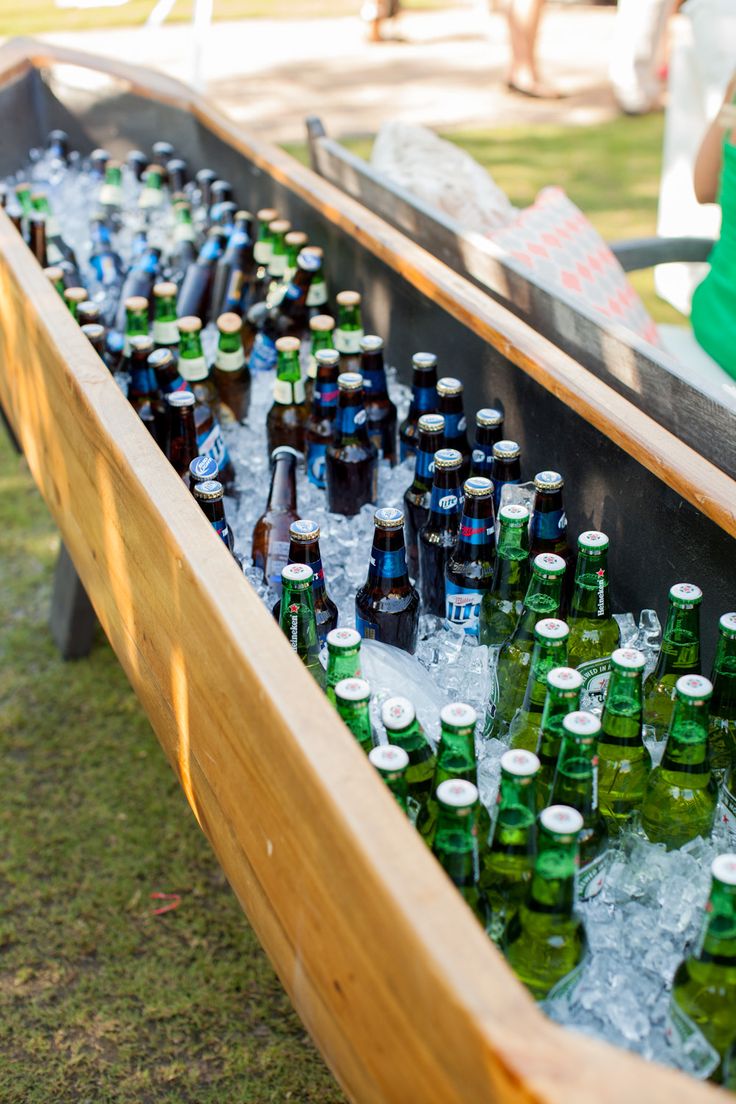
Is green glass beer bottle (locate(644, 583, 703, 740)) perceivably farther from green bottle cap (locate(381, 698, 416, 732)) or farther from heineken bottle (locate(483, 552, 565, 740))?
green bottle cap (locate(381, 698, 416, 732))

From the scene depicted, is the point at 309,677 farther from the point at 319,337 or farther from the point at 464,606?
the point at 319,337

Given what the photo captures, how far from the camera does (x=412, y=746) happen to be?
1.35 meters

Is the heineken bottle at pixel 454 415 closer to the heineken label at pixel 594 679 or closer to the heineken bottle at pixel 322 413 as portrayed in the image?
the heineken bottle at pixel 322 413

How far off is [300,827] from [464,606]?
735mm

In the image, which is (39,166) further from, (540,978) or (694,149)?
(540,978)

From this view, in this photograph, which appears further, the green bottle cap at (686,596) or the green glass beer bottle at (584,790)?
the green bottle cap at (686,596)

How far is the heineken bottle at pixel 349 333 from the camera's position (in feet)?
7.63

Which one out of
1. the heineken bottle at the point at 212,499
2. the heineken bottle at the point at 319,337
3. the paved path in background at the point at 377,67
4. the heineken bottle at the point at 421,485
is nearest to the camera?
the heineken bottle at the point at 212,499

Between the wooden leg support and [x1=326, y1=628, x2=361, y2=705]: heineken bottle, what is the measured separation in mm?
1497

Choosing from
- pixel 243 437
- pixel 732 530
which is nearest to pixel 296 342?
pixel 243 437

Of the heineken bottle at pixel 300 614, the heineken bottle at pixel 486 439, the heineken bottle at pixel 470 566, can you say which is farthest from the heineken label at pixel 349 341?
the heineken bottle at pixel 300 614

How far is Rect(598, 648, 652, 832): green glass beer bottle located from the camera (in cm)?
140

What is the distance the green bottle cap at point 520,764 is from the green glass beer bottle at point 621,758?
261 mm

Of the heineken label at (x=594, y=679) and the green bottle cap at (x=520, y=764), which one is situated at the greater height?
the green bottle cap at (x=520, y=764)
